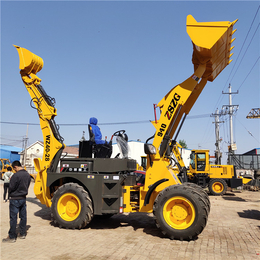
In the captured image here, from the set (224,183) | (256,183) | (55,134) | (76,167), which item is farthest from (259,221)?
(256,183)

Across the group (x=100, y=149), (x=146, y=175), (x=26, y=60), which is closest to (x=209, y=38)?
(x=146, y=175)

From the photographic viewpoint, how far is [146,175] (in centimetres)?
680

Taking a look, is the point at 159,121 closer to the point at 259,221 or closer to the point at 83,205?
the point at 83,205

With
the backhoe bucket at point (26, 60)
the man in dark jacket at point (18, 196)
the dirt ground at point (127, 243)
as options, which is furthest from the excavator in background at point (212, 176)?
the man in dark jacket at point (18, 196)

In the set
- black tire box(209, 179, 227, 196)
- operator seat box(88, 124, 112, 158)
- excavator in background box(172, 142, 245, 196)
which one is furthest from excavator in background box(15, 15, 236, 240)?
black tire box(209, 179, 227, 196)

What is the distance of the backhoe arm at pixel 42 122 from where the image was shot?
7.66 m

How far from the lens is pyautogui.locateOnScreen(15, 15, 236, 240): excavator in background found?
6068mm

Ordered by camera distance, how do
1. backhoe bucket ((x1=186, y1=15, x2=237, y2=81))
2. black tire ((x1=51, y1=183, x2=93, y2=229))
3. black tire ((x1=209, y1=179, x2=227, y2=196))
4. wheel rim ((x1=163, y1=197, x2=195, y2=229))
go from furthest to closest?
black tire ((x1=209, y1=179, x2=227, y2=196))
black tire ((x1=51, y1=183, x2=93, y2=229))
backhoe bucket ((x1=186, y1=15, x2=237, y2=81))
wheel rim ((x1=163, y1=197, x2=195, y2=229))

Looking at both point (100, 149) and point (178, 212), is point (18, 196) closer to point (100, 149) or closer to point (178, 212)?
point (100, 149)

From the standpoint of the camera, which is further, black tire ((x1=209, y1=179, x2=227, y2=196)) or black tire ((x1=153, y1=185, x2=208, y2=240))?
black tire ((x1=209, y1=179, x2=227, y2=196))

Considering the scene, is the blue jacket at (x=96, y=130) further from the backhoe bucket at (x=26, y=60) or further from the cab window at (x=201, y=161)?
the cab window at (x=201, y=161)

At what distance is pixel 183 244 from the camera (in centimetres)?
561

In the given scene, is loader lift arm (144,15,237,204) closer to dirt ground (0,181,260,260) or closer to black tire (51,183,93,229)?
dirt ground (0,181,260,260)

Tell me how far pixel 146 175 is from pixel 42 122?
3.64 metres
